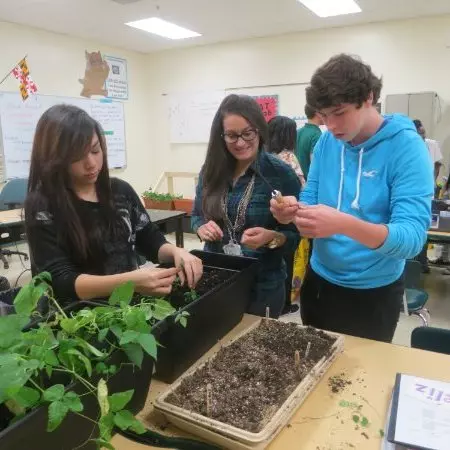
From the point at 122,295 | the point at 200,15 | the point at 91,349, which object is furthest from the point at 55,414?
the point at 200,15

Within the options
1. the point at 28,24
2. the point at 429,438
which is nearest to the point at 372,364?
the point at 429,438

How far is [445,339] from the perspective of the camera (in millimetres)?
1230

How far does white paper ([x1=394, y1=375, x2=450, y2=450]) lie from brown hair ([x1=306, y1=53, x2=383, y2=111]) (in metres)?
0.72

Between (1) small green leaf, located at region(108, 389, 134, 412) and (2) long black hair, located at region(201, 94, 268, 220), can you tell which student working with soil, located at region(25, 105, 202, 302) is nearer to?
(2) long black hair, located at region(201, 94, 268, 220)

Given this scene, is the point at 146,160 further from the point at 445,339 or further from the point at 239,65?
the point at 445,339

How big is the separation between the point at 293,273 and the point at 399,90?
308 cm

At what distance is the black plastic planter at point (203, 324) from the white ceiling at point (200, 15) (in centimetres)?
380

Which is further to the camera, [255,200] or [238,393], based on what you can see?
[255,200]

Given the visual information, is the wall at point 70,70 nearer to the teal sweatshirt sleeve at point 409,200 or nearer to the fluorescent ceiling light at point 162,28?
the fluorescent ceiling light at point 162,28

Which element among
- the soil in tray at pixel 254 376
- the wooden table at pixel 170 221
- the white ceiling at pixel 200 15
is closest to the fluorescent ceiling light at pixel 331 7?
the white ceiling at pixel 200 15

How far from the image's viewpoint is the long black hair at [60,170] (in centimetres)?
116

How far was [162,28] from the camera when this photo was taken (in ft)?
17.2

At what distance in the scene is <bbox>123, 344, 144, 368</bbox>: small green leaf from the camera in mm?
715

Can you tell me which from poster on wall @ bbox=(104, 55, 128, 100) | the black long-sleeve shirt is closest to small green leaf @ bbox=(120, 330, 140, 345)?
the black long-sleeve shirt
